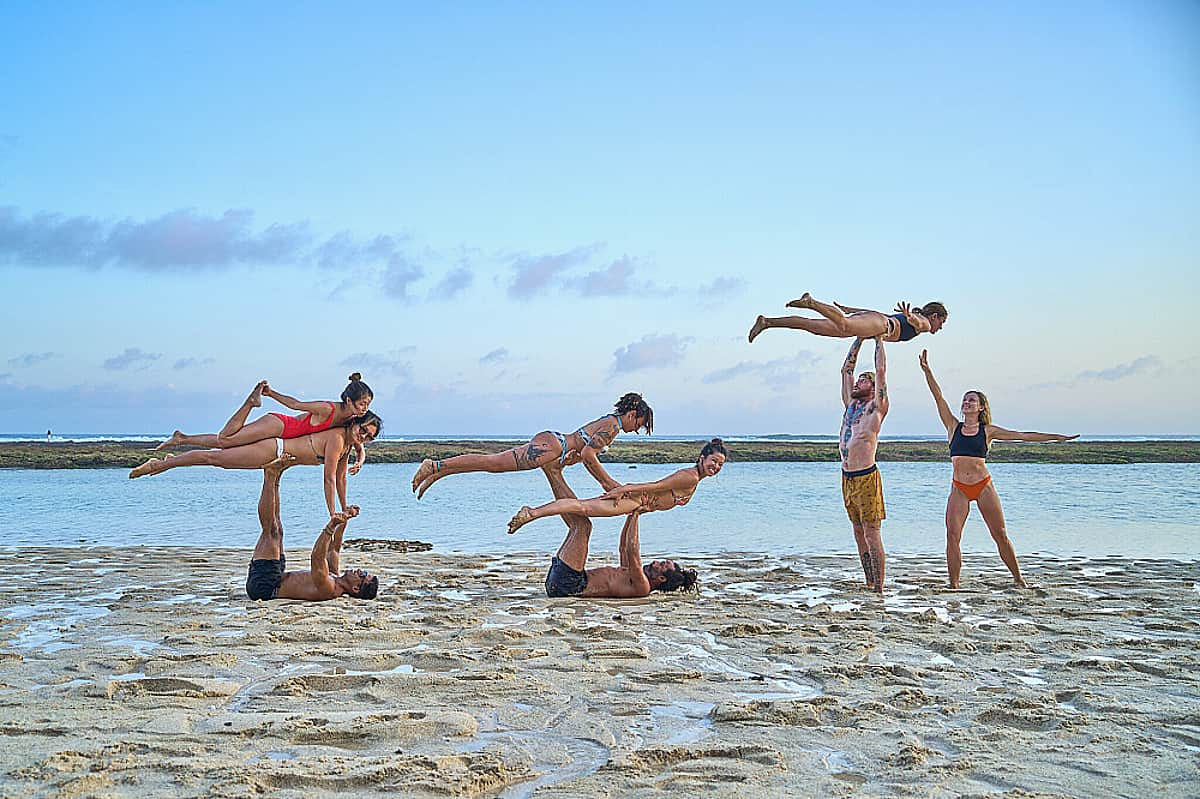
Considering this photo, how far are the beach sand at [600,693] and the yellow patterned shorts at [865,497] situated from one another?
2.58ft

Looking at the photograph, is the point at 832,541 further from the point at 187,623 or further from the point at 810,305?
the point at 187,623

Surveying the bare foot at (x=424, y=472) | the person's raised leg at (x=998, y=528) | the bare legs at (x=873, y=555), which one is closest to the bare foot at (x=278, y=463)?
the bare foot at (x=424, y=472)

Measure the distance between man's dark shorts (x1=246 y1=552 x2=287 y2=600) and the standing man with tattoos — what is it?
5.61m

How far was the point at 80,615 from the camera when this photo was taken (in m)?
8.53

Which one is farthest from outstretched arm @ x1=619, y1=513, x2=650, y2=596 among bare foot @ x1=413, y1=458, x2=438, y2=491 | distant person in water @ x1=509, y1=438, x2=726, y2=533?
bare foot @ x1=413, y1=458, x2=438, y2=491

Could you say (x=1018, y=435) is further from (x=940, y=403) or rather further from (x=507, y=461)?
(x=507, y=461)

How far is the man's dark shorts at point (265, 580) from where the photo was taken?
9242 millimetres

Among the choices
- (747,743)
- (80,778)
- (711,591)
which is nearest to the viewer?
(80,778)

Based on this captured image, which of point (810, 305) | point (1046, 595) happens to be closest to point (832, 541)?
point (1046, 595)

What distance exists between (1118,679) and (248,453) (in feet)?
23.7

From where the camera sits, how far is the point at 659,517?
2016 cm

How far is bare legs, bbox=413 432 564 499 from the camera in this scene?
9.48m

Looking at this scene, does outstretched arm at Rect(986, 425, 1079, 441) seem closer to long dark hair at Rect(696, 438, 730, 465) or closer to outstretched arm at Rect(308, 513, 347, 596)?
long dark hair at Rect(696, 438, 730, 465)

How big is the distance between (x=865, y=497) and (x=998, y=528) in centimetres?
143
